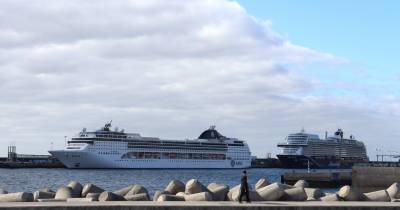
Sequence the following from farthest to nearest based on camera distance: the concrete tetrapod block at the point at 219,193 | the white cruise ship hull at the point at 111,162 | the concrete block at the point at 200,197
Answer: the white cruise ship hull at the point at 111,162, the concrete tetrapod block at the point at 219,193, the concrete block at the point at 200,197

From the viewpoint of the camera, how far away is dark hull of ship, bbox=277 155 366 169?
151550mm

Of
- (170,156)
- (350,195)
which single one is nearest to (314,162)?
(170,156)

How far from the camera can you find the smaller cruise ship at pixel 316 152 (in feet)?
501

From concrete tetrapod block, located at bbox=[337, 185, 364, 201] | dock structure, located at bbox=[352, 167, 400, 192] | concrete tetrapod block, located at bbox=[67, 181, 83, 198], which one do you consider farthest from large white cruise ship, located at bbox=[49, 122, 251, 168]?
concrete tetrapod block, located at bbox=[337, 185, 364, 201]

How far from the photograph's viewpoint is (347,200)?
21766 millimetres

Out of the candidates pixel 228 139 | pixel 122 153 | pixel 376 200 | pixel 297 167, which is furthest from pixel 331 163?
pixel 376 200

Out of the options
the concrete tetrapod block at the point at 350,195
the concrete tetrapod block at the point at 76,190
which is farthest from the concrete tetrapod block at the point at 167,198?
the concrete tetrapod block at the point at 350,195

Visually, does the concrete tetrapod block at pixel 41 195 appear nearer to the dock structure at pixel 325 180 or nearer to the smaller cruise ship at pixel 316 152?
the dock structure at pixel 325 180

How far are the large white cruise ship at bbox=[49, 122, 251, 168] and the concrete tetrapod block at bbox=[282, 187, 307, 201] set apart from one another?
3586 inches

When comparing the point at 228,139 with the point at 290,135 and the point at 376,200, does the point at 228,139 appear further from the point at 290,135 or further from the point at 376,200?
the point at 376,200

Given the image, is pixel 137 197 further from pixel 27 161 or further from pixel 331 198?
pixel 27 161

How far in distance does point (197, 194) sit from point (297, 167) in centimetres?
13561

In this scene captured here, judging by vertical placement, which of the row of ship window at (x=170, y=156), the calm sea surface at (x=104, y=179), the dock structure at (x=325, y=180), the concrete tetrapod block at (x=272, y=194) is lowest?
the calm sea surface at (x=104, y=179)

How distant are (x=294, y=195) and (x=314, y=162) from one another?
132006 millimetres
